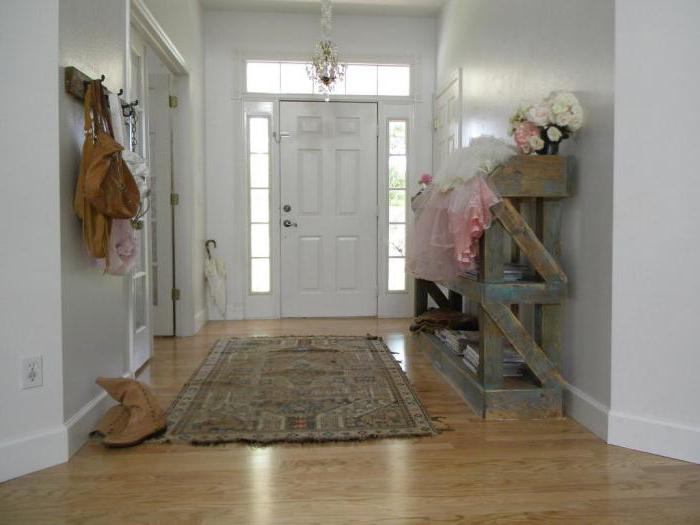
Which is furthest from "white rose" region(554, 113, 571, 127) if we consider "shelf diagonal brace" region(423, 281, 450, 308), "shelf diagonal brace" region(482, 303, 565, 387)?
"shelf diagonal brace" region(423, 281, 450, 308)

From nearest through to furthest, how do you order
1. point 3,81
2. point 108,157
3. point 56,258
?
point 3,81 → point 56,258 → point 108,157

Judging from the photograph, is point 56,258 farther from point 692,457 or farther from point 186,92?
point 186,92

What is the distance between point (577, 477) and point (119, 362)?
82.8 inches

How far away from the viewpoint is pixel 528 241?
8.28ft

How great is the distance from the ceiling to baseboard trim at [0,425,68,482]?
4.19m

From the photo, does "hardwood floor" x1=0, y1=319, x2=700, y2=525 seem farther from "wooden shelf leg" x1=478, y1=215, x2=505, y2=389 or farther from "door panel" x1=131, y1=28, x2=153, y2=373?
"door panel" x1=131, y1=28, x2=153, y2=373

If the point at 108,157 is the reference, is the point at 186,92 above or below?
above

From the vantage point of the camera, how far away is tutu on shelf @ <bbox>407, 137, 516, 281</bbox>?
2.45m

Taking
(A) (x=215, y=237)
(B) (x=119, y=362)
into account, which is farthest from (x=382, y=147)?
(B) (x=119, y=362)

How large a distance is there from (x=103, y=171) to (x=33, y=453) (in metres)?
1.05

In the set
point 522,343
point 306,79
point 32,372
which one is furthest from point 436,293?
point 32,372

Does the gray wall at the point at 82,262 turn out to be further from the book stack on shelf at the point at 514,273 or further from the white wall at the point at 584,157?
the white wall at the point at 584,157

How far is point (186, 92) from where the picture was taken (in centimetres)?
449


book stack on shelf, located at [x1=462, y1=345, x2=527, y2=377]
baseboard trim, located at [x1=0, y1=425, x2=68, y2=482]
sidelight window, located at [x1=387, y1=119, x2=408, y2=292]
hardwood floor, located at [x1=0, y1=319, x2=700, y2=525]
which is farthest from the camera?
sidelight window, located at [x1=387, y1=119, x2=408, y2=292]
